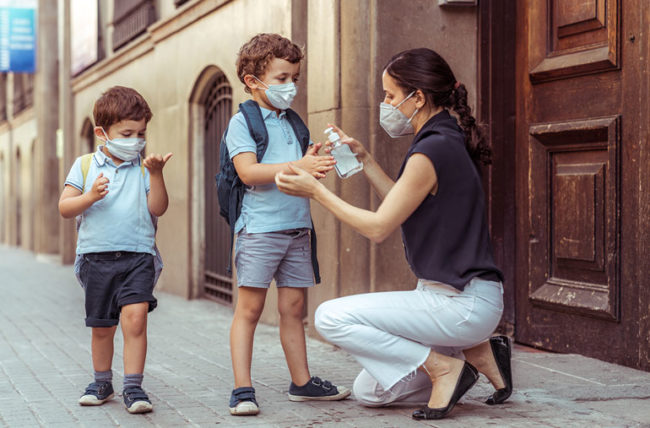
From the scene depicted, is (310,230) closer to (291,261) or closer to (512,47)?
(291,261)

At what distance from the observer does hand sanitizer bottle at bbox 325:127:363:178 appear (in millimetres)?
4211

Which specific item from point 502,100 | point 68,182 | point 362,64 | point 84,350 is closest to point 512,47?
point 502,100

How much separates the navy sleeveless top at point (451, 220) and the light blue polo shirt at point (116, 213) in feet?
4.62

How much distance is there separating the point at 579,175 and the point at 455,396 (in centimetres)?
208

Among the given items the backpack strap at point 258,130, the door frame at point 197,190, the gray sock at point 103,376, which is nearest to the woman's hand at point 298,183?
the backpack strap at point 258,130

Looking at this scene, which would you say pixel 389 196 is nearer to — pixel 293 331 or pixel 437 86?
pixel 437 86

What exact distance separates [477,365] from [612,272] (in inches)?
56.8

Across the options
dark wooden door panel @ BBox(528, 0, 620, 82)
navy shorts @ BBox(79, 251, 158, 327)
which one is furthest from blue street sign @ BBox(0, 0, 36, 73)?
navy shorts @ BBox(79, 251, 158, 327)

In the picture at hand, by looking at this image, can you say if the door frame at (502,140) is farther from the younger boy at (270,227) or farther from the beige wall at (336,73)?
the younger boy at (270,227)

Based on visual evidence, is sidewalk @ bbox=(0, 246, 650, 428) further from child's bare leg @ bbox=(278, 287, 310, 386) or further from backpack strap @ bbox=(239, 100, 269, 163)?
backpack strap @ bbox=(239, 100, 269, 163)

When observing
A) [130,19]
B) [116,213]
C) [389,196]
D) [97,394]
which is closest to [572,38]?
[389,196]

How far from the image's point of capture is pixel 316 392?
179 inches

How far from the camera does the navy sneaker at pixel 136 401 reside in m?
4.29

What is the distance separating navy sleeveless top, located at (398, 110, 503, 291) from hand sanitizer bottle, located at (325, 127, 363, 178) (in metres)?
0.30
